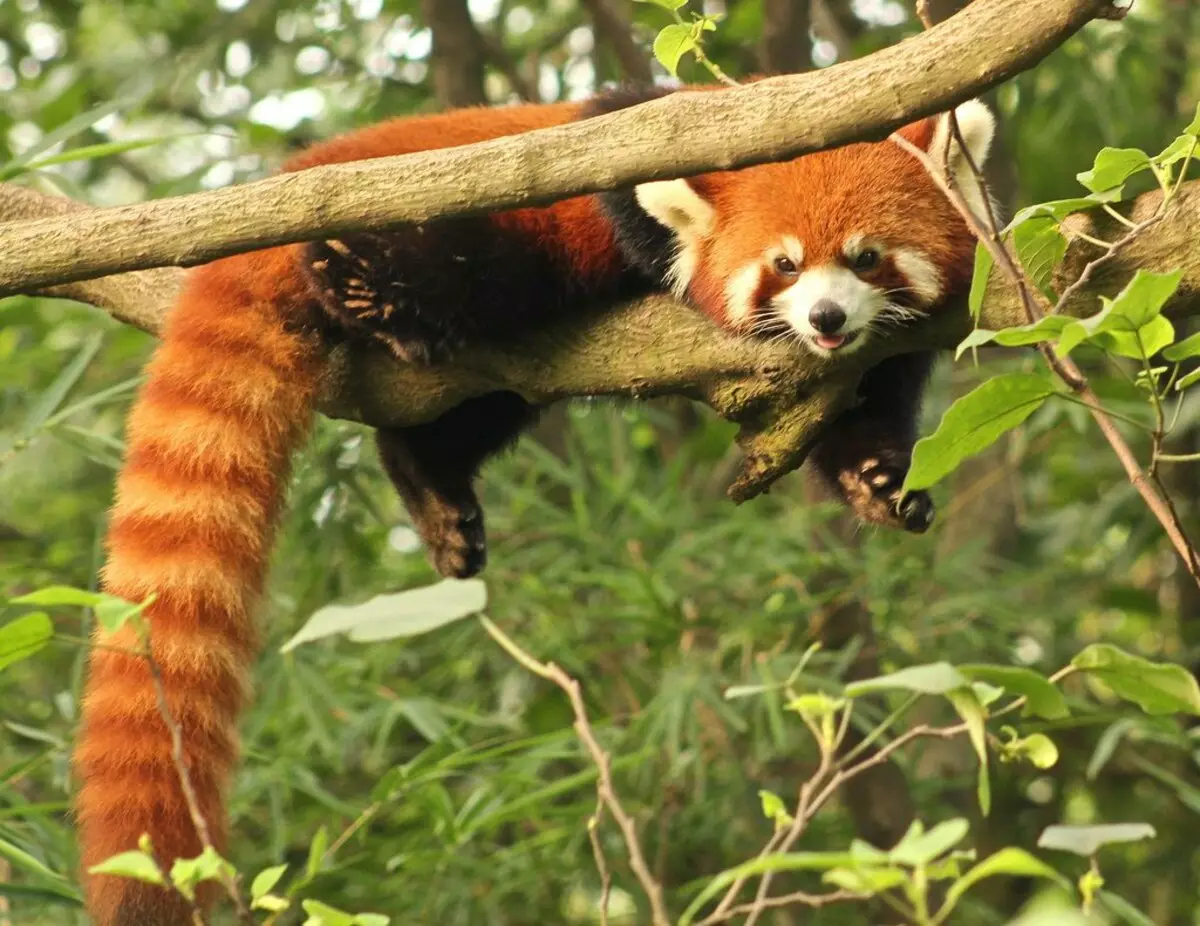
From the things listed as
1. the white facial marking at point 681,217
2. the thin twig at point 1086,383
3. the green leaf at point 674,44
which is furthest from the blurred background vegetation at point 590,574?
the thin twig at point 1086,383

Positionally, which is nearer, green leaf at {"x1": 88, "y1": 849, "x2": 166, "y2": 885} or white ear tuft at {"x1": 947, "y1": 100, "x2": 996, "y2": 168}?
green leaf at {"x1": 88, "y1": 849, "x2": 166, "y2": 885}

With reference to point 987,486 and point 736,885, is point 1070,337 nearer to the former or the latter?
point 736,885

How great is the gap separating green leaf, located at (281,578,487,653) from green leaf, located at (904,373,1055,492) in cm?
44

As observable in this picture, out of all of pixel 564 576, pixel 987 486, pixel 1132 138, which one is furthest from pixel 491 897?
pixel 1132 138

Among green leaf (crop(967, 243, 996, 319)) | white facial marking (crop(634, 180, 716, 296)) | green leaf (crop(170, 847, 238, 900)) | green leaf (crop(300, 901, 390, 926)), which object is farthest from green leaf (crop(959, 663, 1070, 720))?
white facial marking (crop(634, 180, 716, 296))

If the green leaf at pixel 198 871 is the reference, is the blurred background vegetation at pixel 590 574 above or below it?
below

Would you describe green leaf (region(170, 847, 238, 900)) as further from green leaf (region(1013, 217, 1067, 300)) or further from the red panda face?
the red panda face

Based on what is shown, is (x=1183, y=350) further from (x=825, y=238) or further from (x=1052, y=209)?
(x=825, y=238)

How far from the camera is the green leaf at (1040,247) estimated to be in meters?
1.68

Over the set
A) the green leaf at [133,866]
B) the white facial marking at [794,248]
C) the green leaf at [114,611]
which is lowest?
the white facial marking at [794,248]

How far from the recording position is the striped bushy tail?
213 cm

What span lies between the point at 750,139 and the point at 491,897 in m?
3.10

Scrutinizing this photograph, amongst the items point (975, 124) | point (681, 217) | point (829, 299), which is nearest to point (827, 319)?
point (829, 299)

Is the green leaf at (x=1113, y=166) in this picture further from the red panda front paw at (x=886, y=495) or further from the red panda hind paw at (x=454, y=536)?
the red panda hind paw at (x=454, y=536)
